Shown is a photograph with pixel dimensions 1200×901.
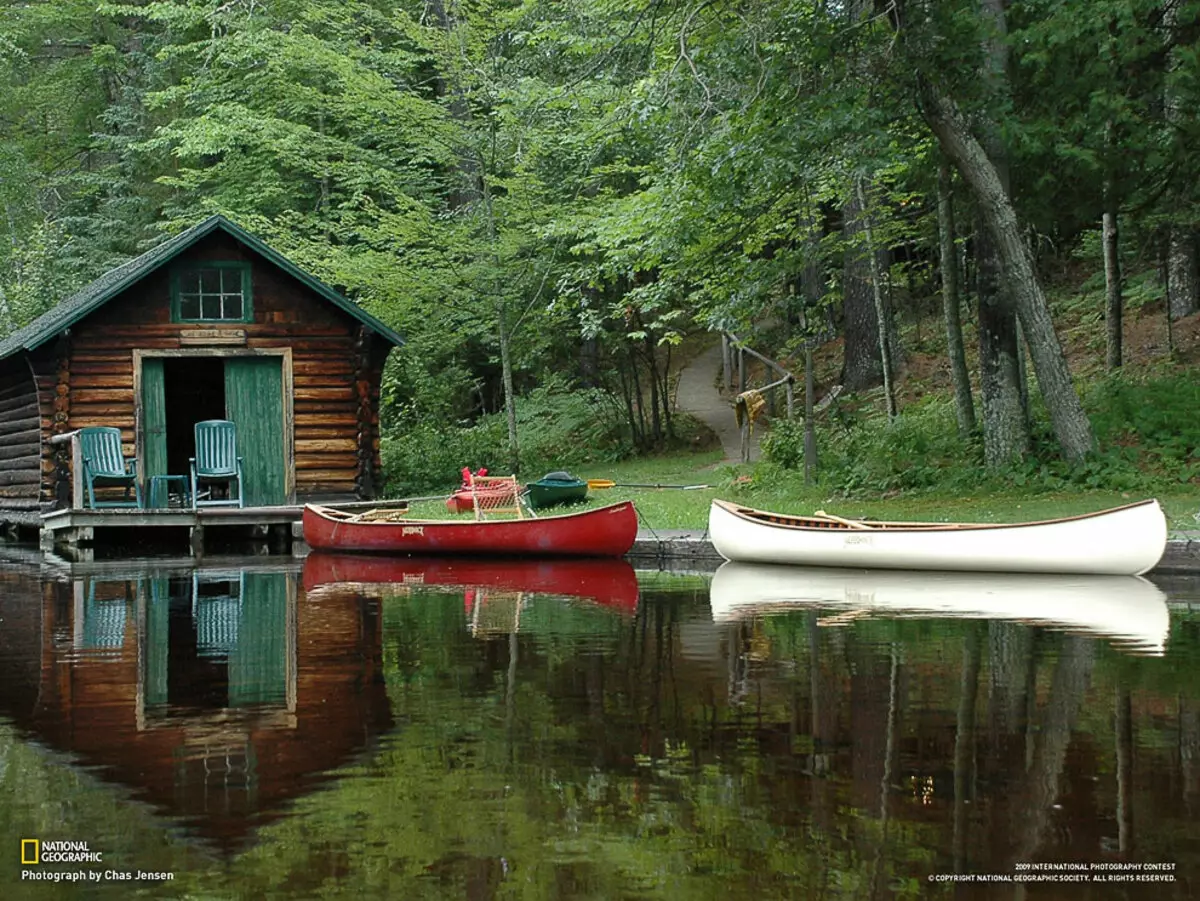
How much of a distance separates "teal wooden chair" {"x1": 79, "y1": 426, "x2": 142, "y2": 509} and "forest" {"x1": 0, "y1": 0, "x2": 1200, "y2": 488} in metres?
6.01

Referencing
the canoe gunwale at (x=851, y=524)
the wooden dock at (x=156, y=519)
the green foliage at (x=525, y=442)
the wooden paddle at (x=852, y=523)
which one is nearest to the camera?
the canoe gunwale at (x=851, y=524)

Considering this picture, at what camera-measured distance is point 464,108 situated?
28344 millimetres

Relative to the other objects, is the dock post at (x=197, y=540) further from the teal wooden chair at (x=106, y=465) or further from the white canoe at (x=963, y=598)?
the white canoe at (x=963, y=598)

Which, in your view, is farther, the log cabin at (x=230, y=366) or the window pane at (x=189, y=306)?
the window pane at (x=189, y=306)

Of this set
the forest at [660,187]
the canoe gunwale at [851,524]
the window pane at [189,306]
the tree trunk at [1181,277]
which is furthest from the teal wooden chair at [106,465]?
the tree trunk at [1181,277]

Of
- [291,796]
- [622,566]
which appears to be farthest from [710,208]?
[291,796]

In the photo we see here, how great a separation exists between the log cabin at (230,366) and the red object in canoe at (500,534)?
3.77 m

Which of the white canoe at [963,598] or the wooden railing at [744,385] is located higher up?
the wooden railing at [744,385]

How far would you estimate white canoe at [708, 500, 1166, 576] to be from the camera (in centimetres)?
1384

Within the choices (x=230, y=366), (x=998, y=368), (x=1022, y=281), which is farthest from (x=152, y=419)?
(x=1022, y=281)

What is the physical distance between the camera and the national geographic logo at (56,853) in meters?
5.10

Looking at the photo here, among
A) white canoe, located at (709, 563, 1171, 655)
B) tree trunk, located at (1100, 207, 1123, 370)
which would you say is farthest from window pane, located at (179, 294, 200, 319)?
tree trunk, located at (1100, 207, 1123, 370)

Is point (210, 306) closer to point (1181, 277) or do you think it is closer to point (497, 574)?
point (497, 574)

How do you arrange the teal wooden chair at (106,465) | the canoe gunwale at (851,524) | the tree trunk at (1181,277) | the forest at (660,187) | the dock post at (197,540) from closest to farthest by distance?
the canoe gunwale at (851,524) < the forest at (660,187) < the dock post at (197,540) < the teal wooden chair at (106,465) < the tree trunk at (1181,277)
